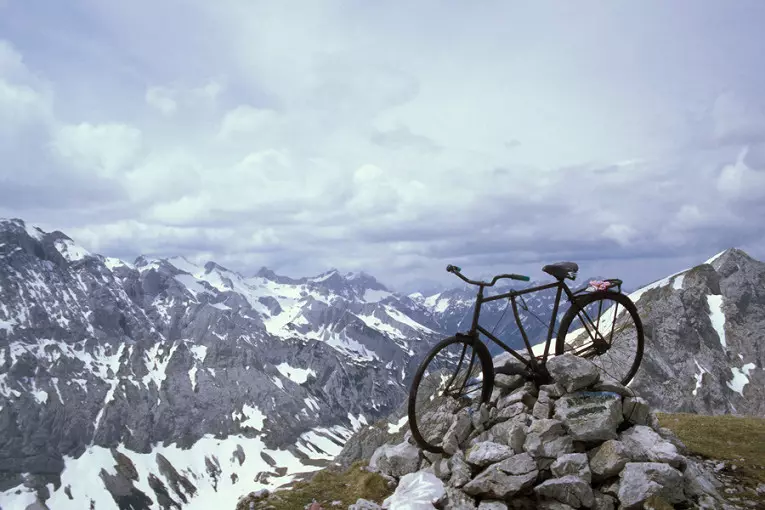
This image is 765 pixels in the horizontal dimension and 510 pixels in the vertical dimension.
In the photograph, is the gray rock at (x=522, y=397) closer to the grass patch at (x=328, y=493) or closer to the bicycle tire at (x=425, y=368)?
the bicycle tire at (x=425, y=368)

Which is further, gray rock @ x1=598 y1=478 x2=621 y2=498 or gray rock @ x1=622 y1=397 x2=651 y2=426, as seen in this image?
gray rock @ x1=622 y1=397 x2=651 y2=426

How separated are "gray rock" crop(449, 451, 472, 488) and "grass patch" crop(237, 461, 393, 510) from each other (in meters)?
2.64

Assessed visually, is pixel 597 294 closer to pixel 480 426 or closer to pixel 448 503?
pixel 480 426

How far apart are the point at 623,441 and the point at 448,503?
17.4ft

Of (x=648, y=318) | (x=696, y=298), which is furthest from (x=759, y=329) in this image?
(x=648, y=318)

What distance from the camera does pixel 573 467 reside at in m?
14.0

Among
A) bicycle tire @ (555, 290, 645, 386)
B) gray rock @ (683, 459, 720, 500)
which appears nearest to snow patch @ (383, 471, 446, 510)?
bicycle tire @ (555, 290, 645, 386)

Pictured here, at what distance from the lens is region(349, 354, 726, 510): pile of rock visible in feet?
44.4

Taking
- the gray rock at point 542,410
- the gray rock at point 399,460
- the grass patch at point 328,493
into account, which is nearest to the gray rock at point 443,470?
the gray rock at point 399,460

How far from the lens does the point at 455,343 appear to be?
612 inches

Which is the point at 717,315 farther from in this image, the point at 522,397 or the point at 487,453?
the point at 487,453

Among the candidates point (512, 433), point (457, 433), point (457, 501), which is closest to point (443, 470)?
point (457, 433)

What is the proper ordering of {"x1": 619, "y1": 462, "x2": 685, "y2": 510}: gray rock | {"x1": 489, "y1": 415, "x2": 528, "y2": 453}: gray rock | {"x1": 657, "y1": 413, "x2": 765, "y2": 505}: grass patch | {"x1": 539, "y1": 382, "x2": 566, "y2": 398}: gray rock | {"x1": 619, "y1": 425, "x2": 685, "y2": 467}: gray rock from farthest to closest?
{"x1": 657, "y1": 413, "x2": 765, "y2": 505}: grass patch, {"x1": 539, "y1": 382, "x2": 566, "y2": 398}: gray rock, {"x1": 489, "y1": 415, "x2": 528, "y2": 453}: gray rock, {"x1": 619, "y1": 425, "x2": 685, "y2": 467}: gray rock, {"x1": 619, "y1": 462, "x2": 685, "y2": 510}: gray rock

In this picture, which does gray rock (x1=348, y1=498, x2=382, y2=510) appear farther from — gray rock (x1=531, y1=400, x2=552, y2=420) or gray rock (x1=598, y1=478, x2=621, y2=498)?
gray rock (x1=598, y1=478, x2=621, y2=498)
